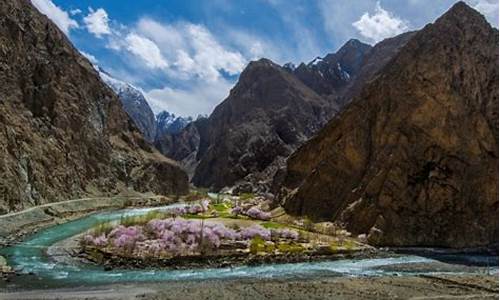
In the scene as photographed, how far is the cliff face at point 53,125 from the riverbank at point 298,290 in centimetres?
4119

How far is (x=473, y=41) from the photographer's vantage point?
7200cm

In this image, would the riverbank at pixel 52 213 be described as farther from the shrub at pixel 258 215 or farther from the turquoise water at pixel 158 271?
the shrub at pixel 258 215

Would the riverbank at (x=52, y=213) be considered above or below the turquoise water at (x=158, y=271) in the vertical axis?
above

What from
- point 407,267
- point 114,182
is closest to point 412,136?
point 407,267

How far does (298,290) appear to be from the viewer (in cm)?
3722

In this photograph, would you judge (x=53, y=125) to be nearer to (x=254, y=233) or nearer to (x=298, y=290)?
(x=254, y=233)

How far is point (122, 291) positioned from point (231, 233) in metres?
20.6

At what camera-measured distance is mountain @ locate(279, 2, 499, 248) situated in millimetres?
60875

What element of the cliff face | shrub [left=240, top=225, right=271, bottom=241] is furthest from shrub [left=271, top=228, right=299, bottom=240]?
the cliff face

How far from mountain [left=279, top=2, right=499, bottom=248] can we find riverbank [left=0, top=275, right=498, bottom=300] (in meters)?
19.0

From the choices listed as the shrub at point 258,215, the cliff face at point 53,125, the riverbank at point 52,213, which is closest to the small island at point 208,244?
the shrub at point 258,215

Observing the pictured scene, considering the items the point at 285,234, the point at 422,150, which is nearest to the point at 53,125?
the point at 285,234

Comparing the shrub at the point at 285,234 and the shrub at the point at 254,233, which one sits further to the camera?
the shrub at the point at 285,234

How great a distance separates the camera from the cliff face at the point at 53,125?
87.7 metres
